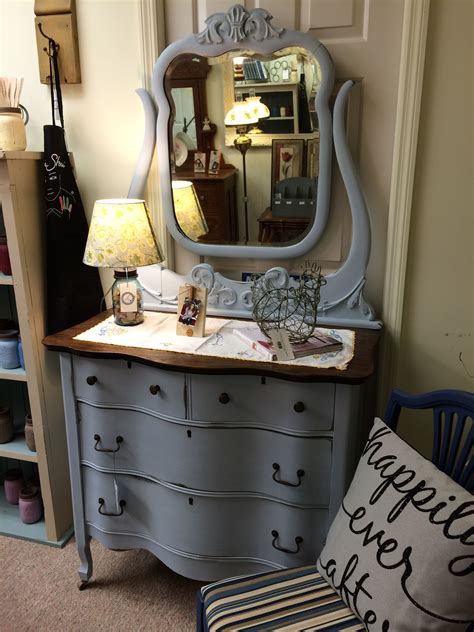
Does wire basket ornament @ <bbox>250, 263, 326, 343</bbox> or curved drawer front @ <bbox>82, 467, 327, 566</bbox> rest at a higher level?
wire basket ornament @ <bbox>250, 263, 326, 343</bbox>

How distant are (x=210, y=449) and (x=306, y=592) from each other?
452 millimetres

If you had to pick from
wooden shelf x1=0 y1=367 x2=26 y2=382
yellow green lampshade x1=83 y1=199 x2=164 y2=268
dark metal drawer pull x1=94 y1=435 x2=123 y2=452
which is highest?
yellow green lampshade x1=83 y1=199 x2=164 y2=268

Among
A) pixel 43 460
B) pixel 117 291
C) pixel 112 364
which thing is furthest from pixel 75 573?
pixel 117 291

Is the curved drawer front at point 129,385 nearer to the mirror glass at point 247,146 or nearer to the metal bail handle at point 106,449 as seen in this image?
the metal bail handle at point 106,449

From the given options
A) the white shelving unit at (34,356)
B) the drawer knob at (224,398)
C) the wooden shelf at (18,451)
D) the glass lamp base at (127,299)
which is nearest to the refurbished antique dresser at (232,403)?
the drawer knob at (224,398)

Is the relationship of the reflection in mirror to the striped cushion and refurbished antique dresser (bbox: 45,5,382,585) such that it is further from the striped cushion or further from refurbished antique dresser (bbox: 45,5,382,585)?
the striped cushion

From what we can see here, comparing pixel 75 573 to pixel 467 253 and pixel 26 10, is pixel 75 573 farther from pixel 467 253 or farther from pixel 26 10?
pixel 26 10

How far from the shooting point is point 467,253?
1621mm

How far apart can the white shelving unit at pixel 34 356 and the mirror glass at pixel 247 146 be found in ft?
1.66

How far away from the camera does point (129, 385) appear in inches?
62.0

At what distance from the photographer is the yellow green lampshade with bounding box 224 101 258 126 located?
166 centimetres

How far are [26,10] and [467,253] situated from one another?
1732mm

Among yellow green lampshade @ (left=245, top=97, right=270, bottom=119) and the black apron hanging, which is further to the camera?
the black apron hanging

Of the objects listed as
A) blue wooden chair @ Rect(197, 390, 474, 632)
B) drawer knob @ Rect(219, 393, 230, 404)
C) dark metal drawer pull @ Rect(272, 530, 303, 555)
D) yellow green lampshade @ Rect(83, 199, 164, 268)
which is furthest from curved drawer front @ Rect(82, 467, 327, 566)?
yellow green lampshade @ Rect(83, 199, 164, 268)
